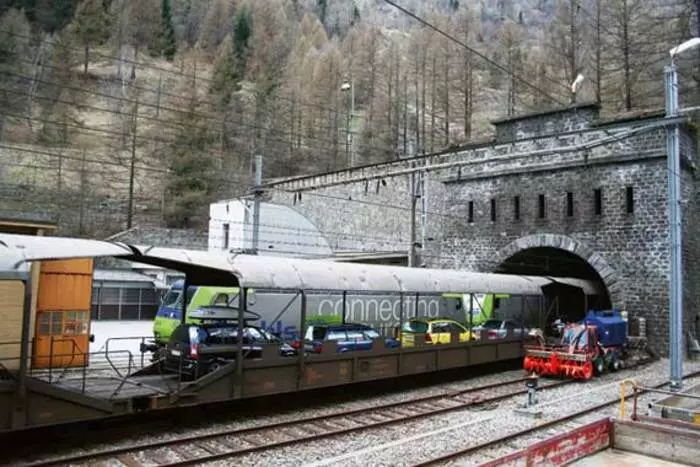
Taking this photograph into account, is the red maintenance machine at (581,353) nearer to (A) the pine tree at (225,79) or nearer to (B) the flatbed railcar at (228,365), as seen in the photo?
(B) the flatbed railcar at (228,365)

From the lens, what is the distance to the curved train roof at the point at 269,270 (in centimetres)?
866

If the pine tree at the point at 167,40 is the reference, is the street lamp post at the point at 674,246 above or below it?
below

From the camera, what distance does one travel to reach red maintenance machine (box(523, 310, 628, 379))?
16438mm

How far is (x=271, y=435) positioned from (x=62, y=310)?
351 inches

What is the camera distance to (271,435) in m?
10.0

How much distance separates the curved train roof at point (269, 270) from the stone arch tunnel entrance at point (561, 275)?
528 centimetres

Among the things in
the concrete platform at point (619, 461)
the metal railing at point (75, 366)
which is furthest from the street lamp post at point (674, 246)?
the metal railing at point (75, 366)

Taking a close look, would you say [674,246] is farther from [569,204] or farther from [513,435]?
[569,204]

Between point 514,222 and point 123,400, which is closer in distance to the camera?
point 123,400

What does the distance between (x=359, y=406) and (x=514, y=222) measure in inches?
614

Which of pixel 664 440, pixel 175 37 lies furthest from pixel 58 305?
pixel 175 37

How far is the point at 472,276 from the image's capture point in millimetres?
17906

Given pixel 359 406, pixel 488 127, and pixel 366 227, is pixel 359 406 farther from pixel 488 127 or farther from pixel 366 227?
pixel 488 127

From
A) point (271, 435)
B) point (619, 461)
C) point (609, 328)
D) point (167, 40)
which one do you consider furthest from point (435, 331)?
point (167, 40)
